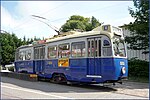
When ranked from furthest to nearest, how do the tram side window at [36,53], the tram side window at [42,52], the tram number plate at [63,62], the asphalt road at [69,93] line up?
the tram side window at [36,53], the tram side window at [42,52], the tram number plate at [63,62], the asphalt road at [69,93]

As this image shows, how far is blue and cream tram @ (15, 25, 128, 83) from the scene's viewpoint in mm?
13459

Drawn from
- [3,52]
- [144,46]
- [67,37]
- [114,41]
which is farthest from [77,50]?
[3,52]

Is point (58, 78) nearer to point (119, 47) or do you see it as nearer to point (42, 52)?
point (42, 52)

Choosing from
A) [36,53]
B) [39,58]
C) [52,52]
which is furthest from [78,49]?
[36,53]

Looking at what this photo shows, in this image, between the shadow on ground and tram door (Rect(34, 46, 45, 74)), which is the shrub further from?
tram door (Rect(34, 46, 45, 74))

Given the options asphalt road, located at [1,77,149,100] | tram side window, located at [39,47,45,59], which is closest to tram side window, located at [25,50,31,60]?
tram side window, located at [39,47,45,59]

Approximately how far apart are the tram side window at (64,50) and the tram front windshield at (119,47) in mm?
3097

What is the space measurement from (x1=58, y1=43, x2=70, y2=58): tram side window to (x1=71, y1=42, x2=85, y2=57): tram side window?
Answer: 0.48m

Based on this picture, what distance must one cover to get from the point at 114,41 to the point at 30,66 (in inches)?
323

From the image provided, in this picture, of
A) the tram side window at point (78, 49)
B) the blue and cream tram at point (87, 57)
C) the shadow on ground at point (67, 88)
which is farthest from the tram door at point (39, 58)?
the tram side window at point (78, 49)

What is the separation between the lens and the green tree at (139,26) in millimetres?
20000

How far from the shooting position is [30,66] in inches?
775

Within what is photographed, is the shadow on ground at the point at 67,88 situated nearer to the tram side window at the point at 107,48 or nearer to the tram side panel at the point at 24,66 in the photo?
the tram side window at the point at 107,48

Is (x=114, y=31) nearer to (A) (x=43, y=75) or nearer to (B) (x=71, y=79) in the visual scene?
(B) (x=71, y=79)
